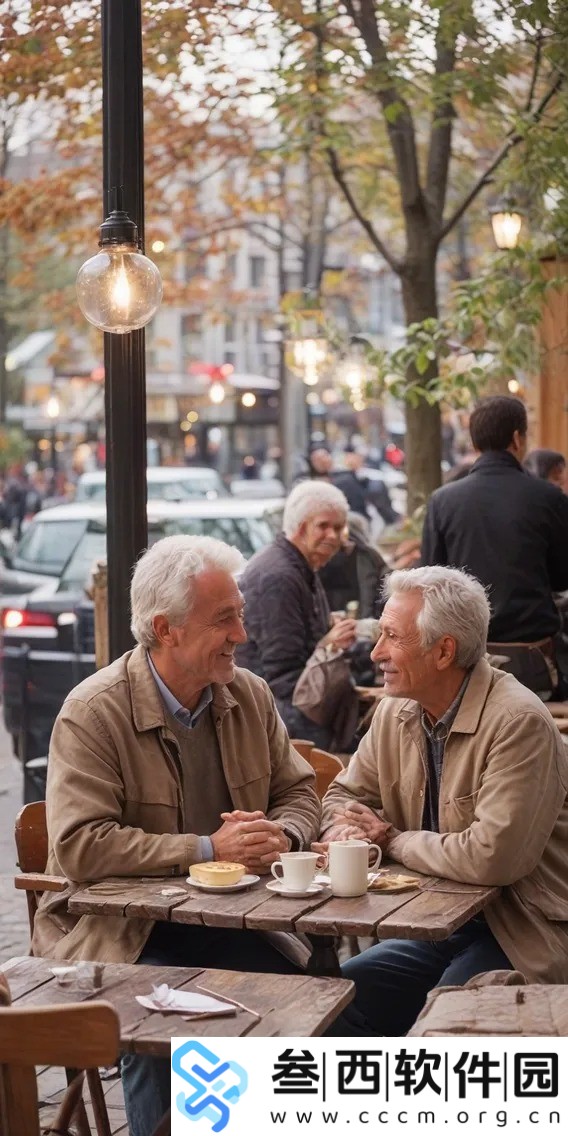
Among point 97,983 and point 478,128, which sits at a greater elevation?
point 478,128

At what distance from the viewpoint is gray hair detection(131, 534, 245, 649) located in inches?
188

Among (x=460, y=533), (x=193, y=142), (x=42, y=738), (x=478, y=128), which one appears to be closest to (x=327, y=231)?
(x=478, y=128)

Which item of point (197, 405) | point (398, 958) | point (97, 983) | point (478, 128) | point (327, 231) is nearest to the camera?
point (97, 983)

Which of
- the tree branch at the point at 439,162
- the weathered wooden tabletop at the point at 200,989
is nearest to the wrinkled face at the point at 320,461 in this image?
the tree branch at the point at 439,162

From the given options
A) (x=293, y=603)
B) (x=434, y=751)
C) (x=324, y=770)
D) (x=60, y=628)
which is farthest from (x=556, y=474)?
(x=434, y=751)

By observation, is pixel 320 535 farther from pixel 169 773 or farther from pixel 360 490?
pixel 360 490

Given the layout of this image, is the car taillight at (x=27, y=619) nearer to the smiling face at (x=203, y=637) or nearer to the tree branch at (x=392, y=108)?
the tree branch at (x=392, y=108)

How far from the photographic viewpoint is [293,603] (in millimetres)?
7730

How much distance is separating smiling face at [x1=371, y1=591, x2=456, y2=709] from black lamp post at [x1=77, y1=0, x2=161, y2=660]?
1.44 metres

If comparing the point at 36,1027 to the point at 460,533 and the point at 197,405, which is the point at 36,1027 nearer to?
the point at 460,533

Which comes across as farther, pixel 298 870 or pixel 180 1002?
pixel 298 870

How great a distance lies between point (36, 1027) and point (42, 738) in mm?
8164

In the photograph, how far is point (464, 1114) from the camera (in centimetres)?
340

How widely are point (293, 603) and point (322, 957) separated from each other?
3.41 metres
